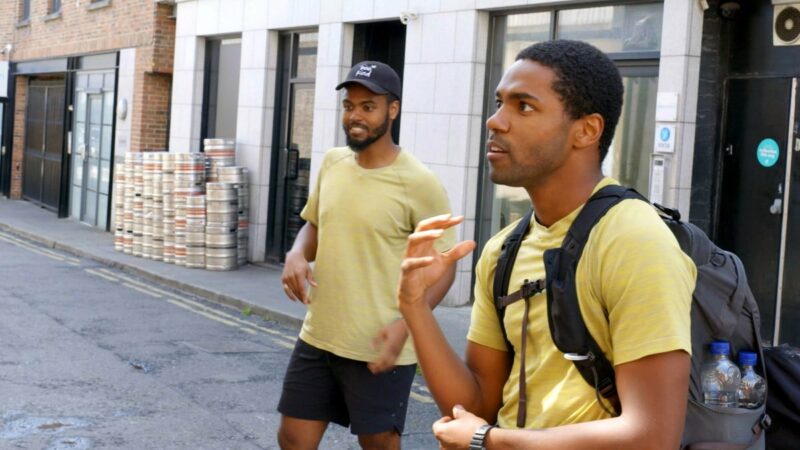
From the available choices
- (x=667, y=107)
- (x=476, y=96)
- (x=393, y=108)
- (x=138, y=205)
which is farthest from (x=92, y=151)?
(x=393, y=108)

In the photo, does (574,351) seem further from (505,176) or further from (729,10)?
(729,10)

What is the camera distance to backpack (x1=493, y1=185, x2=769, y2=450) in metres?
2.34

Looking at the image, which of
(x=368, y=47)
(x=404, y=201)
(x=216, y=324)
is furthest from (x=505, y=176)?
(x=368, y=47)

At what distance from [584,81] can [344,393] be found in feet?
8.76

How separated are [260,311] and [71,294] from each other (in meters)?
2.21

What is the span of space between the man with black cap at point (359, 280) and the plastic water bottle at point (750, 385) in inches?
95.7

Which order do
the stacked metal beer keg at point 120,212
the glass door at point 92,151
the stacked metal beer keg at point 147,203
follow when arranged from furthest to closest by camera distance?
the glass door at point 92,151
the stacked metal beer keg at point 120,212
the stacked metal beer keg at point 147,203

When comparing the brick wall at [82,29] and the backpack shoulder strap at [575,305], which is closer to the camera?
the backpack shoulder strap at [575,305]

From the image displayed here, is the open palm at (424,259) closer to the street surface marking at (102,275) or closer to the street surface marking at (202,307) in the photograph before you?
the street surface marking at (202,307)

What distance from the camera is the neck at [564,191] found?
8.17ft

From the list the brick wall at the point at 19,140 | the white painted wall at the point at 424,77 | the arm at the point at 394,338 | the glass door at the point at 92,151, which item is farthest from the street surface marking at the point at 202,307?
the brick wall at the point at 19,140

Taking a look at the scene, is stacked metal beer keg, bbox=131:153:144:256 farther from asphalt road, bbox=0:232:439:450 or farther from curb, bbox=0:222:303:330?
asphalt road, bbox=0:232:439:450

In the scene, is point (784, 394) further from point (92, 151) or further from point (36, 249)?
point (92, 151)

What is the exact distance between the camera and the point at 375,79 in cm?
498
